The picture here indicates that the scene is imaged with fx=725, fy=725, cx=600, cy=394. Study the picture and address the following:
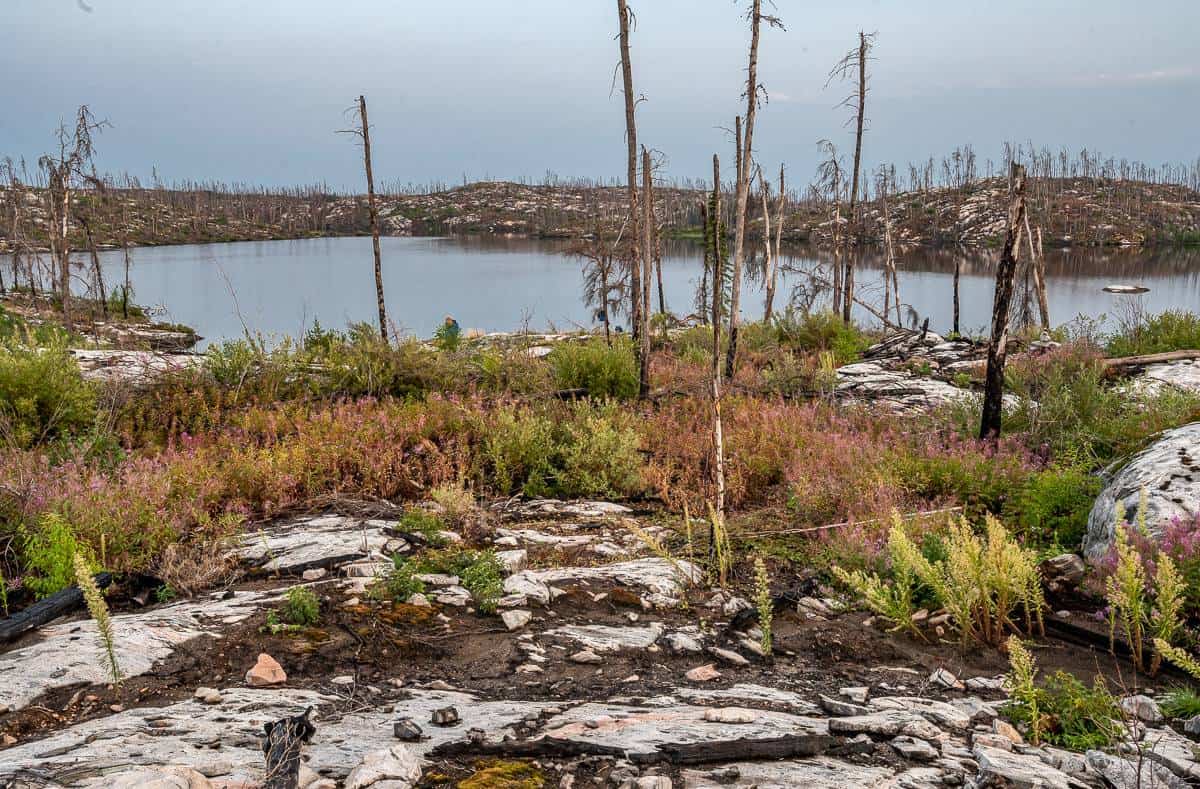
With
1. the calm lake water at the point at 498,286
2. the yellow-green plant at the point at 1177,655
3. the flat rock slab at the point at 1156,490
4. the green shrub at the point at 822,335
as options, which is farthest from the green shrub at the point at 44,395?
the calm lake water at the point at 498,286

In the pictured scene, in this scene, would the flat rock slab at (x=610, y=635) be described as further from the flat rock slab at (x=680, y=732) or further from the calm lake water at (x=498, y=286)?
the calm lake water at (x=498, y=286)

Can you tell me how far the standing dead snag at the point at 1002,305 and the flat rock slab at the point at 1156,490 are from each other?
1.91 meters

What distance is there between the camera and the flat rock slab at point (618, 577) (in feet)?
16.4

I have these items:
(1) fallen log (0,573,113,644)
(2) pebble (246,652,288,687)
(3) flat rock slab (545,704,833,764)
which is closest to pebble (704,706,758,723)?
(3) flat rock slab (545,704,833,764)

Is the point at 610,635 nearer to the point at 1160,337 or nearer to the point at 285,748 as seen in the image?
the point at 285,748

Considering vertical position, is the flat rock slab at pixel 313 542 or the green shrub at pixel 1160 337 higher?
the green shrub at pixel 1160 337

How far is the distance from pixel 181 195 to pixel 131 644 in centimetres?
18132

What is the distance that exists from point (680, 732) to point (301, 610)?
8.08 ft

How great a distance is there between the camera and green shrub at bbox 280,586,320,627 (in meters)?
4.27

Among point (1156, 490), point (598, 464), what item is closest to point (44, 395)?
point (598, 464)

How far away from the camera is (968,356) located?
1522 cm

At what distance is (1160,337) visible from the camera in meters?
13.1

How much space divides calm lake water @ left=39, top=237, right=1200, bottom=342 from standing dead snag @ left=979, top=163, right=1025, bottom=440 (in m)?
16.9

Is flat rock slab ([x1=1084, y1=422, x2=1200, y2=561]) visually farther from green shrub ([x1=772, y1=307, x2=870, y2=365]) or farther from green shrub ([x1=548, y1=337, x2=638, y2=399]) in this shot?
green shrub ([x1=772, y1=307, x2=870, y2=365])
